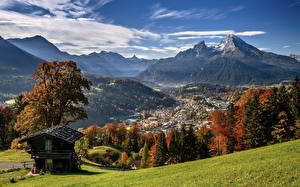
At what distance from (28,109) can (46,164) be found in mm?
11263

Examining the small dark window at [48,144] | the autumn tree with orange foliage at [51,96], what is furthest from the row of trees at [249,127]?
the small dark window at [48,144]

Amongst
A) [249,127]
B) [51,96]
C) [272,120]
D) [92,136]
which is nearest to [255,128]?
[249,127]

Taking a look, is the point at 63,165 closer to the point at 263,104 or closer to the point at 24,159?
the point at 24,159

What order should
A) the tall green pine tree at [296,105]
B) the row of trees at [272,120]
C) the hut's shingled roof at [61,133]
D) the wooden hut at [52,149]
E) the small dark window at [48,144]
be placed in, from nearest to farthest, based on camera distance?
the hut's shingled roof at [61,133] < the wooden hut at [52,149] < the small dark window at [48,144] < the tall green pine tree at [296,105] < the row of trees at [272,120]

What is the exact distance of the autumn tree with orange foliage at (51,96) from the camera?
1380 inches

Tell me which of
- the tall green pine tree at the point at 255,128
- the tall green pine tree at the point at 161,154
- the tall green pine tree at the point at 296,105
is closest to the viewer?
the tall green pine tree at the point at 296,105

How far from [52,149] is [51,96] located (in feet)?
31.8

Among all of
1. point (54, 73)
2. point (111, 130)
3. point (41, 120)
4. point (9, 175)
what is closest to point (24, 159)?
point (41, 120)

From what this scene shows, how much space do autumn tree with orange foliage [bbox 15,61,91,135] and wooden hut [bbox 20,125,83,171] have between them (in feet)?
16.8

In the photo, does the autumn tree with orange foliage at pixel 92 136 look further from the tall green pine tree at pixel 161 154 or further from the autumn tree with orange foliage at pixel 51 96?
the autumn tree with orange foliage at pixel 51 96

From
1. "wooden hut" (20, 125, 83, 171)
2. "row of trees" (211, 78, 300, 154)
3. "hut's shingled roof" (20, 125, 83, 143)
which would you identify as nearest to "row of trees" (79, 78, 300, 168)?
"row of trees" (211, 78, 300, 154)

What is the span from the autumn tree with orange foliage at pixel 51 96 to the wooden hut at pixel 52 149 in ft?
16.8

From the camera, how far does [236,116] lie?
55.7m

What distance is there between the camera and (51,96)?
35281 mm
